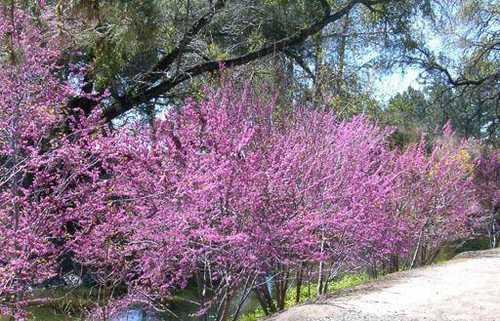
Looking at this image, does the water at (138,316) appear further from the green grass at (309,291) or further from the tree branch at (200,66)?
the tree branch at (200,66)

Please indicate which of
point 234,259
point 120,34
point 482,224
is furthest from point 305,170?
point 482,224

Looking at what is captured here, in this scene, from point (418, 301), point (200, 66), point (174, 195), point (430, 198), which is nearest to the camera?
point (174, 195)

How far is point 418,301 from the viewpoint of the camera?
808cm

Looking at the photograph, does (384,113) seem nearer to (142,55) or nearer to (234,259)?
(142,55)

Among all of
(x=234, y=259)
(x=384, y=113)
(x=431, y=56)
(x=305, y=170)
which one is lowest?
(x=234, y=259)

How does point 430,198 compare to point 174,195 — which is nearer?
point 174,195

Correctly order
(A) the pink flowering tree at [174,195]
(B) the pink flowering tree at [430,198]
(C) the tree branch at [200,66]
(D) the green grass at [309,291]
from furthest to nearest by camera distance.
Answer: (B) the pink flowering tree at [430,198] → (C) the tree branch at [200,66] → (D) the green grass at [309,291] → (A) the pink flowering tree at [174,195]

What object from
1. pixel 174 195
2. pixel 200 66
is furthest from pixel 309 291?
pixel 174 195

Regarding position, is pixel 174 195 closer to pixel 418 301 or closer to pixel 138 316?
pixel 418 301

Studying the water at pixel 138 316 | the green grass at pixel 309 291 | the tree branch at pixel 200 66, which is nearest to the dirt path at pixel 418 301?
the green grass at pixel 309 291

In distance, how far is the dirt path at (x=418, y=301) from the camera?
7.20 meters

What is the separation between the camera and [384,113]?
55.8 feet

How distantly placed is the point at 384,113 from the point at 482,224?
5.55 m

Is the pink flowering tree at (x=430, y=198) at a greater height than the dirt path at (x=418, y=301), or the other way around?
the pink flowering tree at (x=430, y=198)
